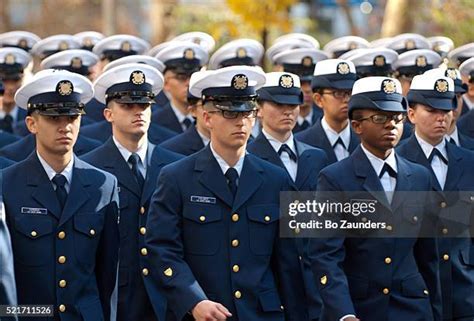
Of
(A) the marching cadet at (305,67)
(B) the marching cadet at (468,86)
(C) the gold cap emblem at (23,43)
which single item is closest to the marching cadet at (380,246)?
(B) the marching cadet at (468,86)

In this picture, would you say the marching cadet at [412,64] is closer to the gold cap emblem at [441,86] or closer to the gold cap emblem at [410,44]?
the gold cap emblem at [410,44]

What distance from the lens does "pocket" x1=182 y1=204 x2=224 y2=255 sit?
8.94m

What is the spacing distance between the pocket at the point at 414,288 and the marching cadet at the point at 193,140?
2917mm

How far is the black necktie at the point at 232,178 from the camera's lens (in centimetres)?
909

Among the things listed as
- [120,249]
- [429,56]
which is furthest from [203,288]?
[429,56]

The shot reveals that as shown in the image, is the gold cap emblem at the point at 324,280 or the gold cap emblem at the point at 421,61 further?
the gold cap emblem at the point at 421,61

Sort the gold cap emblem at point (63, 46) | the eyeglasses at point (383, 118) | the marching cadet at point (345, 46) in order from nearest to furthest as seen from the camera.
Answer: the eyeglasses at point (383, 118) < the marching cadet at point (345, 46) < the gold cap emblem at point (63, 46)

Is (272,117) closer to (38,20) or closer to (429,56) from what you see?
(429,56)

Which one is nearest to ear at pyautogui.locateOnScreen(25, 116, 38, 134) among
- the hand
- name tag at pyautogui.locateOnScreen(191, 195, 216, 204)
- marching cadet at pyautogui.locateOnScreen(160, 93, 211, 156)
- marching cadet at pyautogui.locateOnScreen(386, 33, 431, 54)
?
name tag at pyautogui.locateOnScreen(191, 195, 216, 204)

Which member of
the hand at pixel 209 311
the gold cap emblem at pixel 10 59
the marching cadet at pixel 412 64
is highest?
the gold cap emblem at pixel 10 59

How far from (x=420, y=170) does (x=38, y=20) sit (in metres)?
28.7

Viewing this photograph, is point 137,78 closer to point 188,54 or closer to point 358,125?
point 358,125

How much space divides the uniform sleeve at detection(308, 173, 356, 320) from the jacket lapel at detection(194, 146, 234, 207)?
0.65 m

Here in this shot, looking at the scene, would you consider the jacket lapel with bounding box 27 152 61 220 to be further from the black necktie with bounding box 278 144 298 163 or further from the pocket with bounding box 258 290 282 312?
the black necktie with bounding box 278 144 298 163
